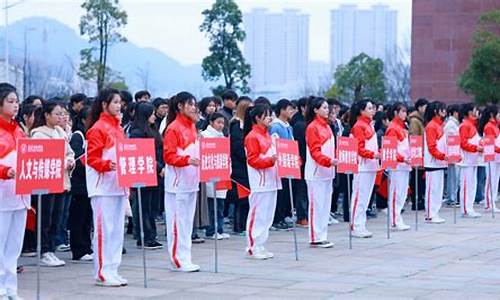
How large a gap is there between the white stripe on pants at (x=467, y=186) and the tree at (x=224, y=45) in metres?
15.6

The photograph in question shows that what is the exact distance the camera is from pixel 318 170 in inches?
535

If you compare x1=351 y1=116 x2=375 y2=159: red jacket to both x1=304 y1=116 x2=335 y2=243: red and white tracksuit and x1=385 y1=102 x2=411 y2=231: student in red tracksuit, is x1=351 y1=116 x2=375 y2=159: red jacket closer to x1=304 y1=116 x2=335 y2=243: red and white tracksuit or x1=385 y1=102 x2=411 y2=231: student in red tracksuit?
x1=304 y1=116 x2=335 y2=243: red and white tracksuit

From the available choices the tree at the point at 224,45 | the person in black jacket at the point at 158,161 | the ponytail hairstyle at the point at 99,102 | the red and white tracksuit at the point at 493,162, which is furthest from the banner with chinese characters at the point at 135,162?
the tree at the point at 224,45

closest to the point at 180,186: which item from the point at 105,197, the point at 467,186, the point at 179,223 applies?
the point at 179,223

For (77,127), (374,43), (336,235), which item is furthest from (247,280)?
(374,43)

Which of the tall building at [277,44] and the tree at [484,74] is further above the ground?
the tall building at [277,44]

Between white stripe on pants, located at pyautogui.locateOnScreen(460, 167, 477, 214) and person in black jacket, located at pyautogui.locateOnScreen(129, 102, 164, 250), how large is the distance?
6.35m

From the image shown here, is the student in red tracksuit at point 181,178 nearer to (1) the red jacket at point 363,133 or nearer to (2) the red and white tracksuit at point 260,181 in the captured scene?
(2) the red and white tracksuit at point 260,181

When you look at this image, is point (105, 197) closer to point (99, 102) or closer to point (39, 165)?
point (99, 102)

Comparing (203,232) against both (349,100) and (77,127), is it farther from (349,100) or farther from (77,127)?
(349,100)

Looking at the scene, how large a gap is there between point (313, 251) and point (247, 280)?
2.64 metres

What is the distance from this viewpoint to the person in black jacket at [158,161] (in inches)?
519

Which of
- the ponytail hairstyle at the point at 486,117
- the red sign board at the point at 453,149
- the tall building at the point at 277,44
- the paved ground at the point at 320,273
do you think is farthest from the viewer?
the tall building at the point at 277,44

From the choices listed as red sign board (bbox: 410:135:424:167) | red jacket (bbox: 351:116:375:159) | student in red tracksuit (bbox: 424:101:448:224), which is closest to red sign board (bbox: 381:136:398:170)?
red jacket (bbox: 351:116:375:159)
